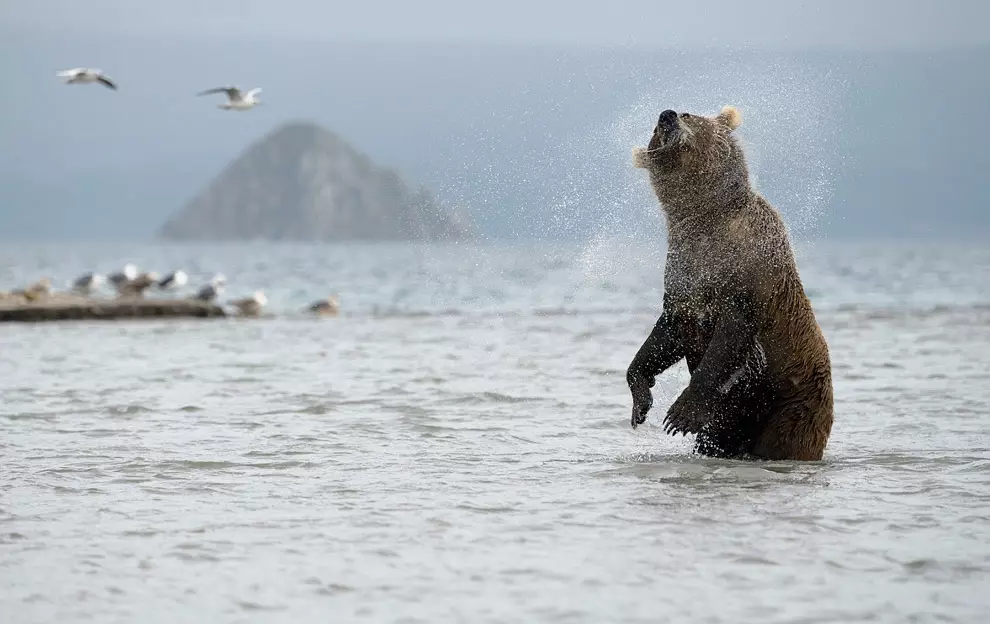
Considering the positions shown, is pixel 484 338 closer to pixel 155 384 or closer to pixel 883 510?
pixel 155 384

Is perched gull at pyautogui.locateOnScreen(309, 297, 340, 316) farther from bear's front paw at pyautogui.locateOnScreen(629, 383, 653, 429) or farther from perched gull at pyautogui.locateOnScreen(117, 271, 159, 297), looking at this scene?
bear's front paw at pyautogui.locateOnScreen(629, 383, 653, 429)

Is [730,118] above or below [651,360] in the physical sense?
above

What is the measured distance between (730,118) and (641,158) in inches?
21.7

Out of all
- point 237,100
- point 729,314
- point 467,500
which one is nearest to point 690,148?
point 729,314

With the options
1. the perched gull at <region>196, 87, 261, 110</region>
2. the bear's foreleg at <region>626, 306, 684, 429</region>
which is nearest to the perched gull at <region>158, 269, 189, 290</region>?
the perched gull at <region>196, 87, 261, 110</region>

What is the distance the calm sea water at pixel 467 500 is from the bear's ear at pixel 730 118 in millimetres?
901

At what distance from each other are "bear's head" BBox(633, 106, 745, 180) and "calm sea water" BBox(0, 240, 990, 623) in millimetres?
809

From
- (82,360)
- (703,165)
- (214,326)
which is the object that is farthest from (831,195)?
(214,326)

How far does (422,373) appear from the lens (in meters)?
13.8

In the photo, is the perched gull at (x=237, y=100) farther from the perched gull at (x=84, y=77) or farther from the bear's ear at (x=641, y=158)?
the bear's ear at (x=641, y=158)

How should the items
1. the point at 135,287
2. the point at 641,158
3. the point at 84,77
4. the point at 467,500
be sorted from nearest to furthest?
the point at 467,500 → the point at 641,158 → the point at 84,77 → the point at 135,287

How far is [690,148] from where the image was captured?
752 cm

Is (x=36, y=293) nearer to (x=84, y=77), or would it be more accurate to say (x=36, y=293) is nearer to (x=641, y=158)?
(x=84, y=77)

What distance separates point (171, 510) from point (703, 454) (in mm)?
3001
